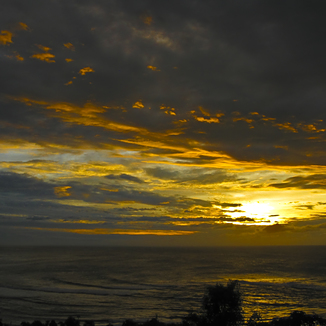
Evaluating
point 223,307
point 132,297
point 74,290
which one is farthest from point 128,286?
point 223,307

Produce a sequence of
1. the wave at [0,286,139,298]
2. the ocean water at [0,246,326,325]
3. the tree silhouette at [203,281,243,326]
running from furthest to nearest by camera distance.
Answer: the wave at [0,286,139,298]
the ocean water at [0,246,326,325]
the tree silhouette at [203,281,243,326]

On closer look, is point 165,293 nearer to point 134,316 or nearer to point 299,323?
point 134,316

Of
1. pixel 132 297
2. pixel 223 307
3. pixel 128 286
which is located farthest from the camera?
pixel 128 286

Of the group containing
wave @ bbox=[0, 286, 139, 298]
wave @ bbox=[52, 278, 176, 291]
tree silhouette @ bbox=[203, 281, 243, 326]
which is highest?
tree silhouette @ bbox=[203, 281, 243, 326]

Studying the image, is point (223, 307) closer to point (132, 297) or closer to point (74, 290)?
point (132, 297)

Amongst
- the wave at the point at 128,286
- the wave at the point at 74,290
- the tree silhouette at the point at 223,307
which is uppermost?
the tree silhouette at the point at 223,307

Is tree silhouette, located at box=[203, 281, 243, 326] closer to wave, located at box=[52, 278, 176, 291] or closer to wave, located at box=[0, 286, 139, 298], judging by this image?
wave, located at box=[0, 286, 139, 298]

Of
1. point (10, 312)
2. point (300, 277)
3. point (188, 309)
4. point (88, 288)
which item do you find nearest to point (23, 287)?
point (88, 288)

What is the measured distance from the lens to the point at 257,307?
5575 cm

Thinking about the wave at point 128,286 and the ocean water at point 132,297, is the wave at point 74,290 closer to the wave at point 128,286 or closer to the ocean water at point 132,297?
the ocean water at point 132,297

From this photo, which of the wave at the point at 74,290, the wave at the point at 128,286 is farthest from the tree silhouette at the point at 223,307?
the wave at the point at 128,286

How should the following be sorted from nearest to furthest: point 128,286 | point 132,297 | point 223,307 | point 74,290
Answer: point 223,307 → point 132,297 → point 74,290 → point 128,286

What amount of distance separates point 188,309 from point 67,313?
20731mm

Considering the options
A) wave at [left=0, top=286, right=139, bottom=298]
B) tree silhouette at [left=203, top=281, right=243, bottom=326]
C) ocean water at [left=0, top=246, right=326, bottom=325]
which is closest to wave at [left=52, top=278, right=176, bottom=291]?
ocean water at [left=0, top=246, right=326, bottom=325]
